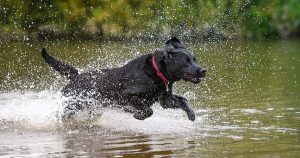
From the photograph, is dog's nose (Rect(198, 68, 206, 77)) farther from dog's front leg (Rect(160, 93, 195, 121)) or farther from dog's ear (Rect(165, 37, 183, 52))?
dog's front leg (Rect(160, 93, 195, 121))

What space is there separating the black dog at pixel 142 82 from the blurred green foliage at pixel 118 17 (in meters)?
24.9

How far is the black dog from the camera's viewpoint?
29.8ft

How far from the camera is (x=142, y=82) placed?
30.7 ft

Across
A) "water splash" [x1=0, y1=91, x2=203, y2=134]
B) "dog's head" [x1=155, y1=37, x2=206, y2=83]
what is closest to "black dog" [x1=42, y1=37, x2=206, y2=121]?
"dog's head" [x1=155, y1=37, x2=206, y2=83]

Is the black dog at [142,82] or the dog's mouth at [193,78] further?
the black dog at [142,82]

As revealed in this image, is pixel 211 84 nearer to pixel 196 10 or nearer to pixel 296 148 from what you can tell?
pixel 296 148

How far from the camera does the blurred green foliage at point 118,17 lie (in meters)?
36.0

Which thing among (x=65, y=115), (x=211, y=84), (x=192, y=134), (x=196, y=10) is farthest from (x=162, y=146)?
(x=196, y=10)

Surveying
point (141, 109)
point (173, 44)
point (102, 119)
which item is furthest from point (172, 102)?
point (102, 119)

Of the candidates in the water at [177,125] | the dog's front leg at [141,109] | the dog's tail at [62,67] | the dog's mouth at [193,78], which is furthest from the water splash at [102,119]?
the dog's mouth at [193,78]

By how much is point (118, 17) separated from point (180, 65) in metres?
28.5

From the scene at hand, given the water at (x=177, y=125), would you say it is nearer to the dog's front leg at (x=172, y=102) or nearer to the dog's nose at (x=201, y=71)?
the dog's front leg at (x=172, y=102)

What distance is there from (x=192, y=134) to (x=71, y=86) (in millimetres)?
2348

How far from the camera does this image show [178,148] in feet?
26.0
